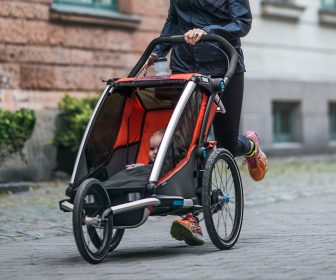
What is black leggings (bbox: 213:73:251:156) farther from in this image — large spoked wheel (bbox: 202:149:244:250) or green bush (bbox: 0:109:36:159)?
green bush (bbox: 0:109:36:159)

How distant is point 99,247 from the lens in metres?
6.25

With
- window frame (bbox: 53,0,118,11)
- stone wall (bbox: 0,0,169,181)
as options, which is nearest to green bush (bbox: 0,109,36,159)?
Answer: stone wall (bbox: 0,0,169,181)

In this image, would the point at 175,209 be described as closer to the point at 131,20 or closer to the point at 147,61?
the point at 147,61

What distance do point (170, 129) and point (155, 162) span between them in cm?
22

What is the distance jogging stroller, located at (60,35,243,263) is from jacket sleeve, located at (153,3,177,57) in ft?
0.57

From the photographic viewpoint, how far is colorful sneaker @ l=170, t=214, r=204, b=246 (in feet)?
22.0

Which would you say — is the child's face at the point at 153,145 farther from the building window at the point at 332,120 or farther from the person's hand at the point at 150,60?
the building window at the point at 332,120

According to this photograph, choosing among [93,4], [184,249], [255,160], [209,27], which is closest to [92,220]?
[184,249]

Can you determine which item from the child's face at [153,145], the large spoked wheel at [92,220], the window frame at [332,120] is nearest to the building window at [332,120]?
the window frame at [332,120]

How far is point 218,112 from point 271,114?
35.6ft

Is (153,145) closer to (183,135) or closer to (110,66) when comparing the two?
(183,135)

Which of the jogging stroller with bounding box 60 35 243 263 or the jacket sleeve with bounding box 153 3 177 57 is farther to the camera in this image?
the jacket sleeve with bounding box 153 3 177 57

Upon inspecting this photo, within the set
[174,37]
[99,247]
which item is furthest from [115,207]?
[174,37]

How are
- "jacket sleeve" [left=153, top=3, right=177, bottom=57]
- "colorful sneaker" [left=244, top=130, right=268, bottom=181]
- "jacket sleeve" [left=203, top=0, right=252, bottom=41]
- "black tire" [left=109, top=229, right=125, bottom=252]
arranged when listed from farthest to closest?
"colorful sneaker" [left=244, top=130, right=268, bottom=181] < "jacket sleeve" [left=153, top=3, right=177, bottom=57] < "jacket sleeve" [left=203, top=0, right=252, bottom=41] < "black tire" [left=109, top=229, right=125, bottom=252]
